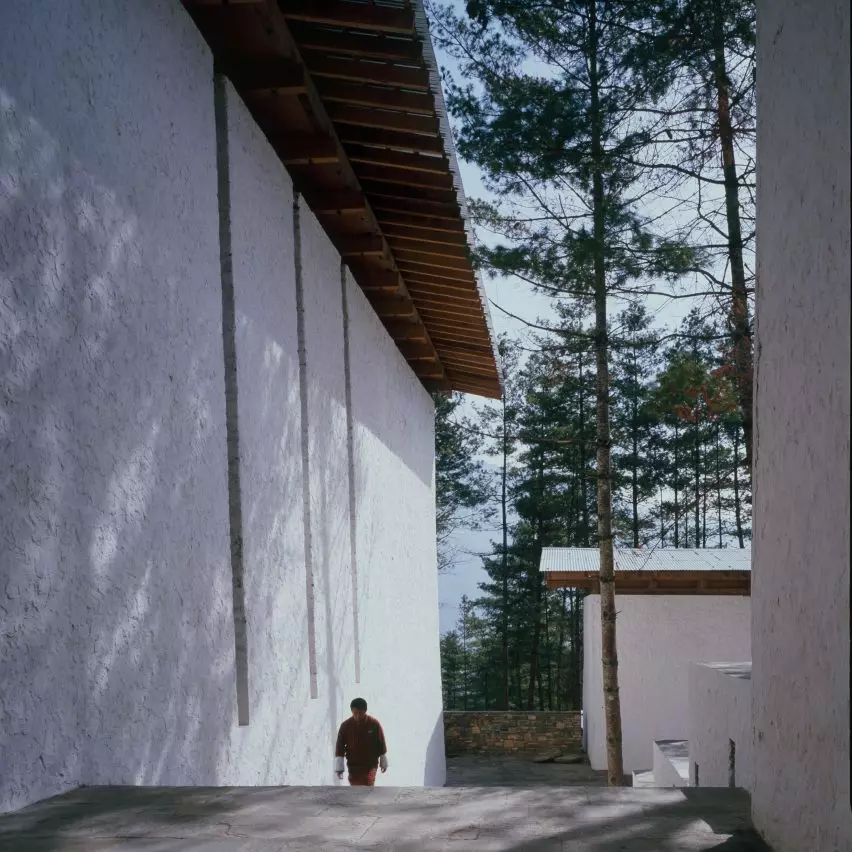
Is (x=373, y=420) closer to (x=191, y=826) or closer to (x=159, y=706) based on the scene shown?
(x=159, y=706)

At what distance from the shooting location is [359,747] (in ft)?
25.2

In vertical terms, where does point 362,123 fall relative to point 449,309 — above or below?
above

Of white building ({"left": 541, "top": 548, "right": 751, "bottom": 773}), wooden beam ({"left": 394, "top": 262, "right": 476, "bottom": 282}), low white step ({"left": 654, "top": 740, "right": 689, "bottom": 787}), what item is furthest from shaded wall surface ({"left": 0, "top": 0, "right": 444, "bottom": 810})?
white building ({"left": 541, "top": 548, "right": 751, "bottom": 773})

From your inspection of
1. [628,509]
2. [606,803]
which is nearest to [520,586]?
[628,509]

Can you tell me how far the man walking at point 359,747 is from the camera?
25.1 ft

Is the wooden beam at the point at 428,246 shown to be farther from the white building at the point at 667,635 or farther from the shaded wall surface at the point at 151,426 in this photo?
the white building at the point at 667,635

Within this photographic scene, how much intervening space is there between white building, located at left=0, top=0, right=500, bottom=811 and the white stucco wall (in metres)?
8.22

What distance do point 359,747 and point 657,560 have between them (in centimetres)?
1152

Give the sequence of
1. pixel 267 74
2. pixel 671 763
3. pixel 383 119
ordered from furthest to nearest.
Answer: pixel 671 763 < pixel 383 119 < pixel 267 74

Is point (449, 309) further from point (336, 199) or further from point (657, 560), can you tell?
point (657, 560)

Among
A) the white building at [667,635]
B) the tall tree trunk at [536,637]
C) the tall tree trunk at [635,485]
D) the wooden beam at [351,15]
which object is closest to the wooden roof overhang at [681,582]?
the white building at [667,635]

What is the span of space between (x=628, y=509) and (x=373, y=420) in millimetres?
23672

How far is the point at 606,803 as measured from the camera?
370 centimetres

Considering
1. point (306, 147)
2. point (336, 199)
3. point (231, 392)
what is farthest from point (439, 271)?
point (231, 392)
